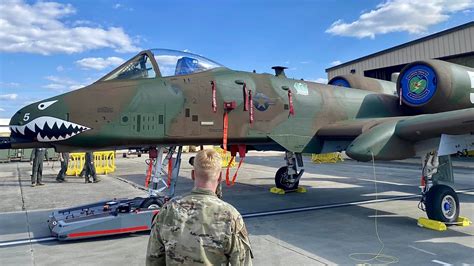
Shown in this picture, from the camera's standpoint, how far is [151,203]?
6.91 m

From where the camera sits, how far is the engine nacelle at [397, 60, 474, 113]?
829cm

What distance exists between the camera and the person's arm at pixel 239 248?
7.02 ft

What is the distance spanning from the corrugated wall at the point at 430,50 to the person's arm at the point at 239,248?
73.7ft

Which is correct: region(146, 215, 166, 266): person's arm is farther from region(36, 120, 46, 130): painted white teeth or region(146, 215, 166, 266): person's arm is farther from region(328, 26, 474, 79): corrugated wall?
region(328, 26, 474, 79): corrugated wall

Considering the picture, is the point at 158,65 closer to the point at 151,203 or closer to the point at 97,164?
the point at 151,203

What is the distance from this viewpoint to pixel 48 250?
5703mm

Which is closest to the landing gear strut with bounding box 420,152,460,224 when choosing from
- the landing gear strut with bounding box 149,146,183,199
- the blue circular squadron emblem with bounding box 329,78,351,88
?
the blue circular squadron emblem with bounding box 329,78,351,88

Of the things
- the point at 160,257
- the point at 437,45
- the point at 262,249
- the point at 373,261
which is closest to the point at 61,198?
the point at 262,249

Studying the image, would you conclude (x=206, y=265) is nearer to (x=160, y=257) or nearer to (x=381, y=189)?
(x=160, y=257)

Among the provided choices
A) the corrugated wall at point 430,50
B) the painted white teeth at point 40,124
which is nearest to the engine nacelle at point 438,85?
the painted white teeth at point 40,124

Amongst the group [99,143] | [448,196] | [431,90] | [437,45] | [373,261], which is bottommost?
[373,261]

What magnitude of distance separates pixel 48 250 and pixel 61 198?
582 cm

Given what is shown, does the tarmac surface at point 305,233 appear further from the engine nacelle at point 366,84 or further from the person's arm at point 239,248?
the engine nacelle at point 366,84

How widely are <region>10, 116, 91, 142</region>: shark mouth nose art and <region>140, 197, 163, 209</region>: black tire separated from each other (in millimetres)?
1771
